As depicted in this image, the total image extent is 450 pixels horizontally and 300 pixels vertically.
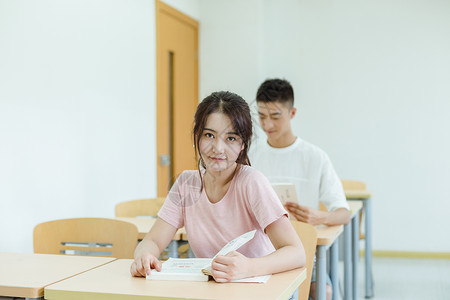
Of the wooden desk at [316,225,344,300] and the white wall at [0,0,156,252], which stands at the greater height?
the white wall at [0,0,156,252]

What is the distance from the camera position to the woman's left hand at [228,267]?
1.40 m

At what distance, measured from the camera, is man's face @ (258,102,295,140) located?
2820mm

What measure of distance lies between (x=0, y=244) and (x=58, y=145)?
642 mm

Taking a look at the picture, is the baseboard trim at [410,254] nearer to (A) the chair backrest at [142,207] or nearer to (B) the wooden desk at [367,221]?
(B) the wooden desk at [367,221]

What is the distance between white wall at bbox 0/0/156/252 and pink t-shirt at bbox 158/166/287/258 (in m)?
1.32

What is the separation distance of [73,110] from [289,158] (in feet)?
4.18

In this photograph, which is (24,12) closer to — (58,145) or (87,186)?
(58,145)

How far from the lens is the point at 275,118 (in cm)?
282

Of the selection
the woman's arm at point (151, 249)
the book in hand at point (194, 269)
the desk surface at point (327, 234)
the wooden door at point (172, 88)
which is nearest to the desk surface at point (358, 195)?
the wooden door at point (172, 88)

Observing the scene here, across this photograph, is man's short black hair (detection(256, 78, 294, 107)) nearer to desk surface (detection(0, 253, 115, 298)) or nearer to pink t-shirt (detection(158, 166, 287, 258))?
pink t-shirt (detection(158, 166, 287, 258))

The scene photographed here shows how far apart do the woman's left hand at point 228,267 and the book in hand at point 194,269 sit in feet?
0.05

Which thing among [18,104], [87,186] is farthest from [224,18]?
[18,104]

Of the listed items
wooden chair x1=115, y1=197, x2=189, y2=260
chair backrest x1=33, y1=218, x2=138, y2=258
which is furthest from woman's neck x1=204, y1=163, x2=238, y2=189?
wooden chair x1=115, y1=197, x2=189, y2=260

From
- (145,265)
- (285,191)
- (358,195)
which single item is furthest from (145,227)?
(358,195)
